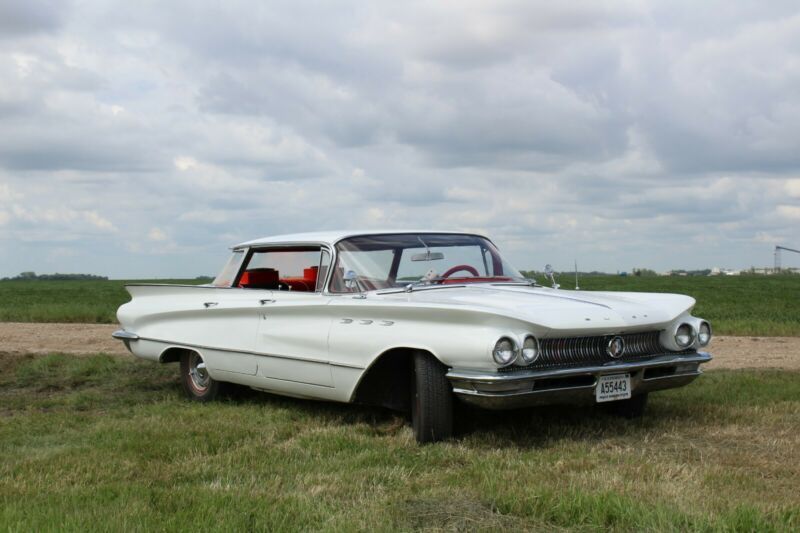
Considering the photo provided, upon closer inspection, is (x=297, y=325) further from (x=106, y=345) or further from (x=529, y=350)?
(x=106, y=345)

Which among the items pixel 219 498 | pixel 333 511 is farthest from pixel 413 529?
pixel 219 498

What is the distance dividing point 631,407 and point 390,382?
1.77 metres

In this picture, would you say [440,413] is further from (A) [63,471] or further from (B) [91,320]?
(B) [91,320]

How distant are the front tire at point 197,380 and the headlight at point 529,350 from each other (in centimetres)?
317

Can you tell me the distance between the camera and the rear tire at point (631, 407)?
20.9 feet

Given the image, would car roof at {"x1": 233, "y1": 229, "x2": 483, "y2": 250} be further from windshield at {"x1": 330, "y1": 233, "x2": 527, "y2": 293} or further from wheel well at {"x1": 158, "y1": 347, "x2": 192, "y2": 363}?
wheel well at {"x1": 158, "y1": 347, "x2": 192, "y2": 363}

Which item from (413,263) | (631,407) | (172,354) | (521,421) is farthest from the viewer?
(172,354)

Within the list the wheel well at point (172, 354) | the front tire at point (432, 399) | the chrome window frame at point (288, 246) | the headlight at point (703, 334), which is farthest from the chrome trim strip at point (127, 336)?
the headlight at point (703, 334)

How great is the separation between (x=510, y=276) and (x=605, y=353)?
156 centimetres

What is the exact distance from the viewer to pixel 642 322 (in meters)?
5.66

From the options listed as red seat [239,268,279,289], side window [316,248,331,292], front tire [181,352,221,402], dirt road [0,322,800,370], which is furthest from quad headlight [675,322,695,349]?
dirt road [0,322,800,370]

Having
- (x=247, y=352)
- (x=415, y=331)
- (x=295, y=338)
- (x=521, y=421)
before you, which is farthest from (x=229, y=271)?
(x=521, y=421)

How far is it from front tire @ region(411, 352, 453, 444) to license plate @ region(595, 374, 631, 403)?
0.90 metres

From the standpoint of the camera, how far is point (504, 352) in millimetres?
5113
